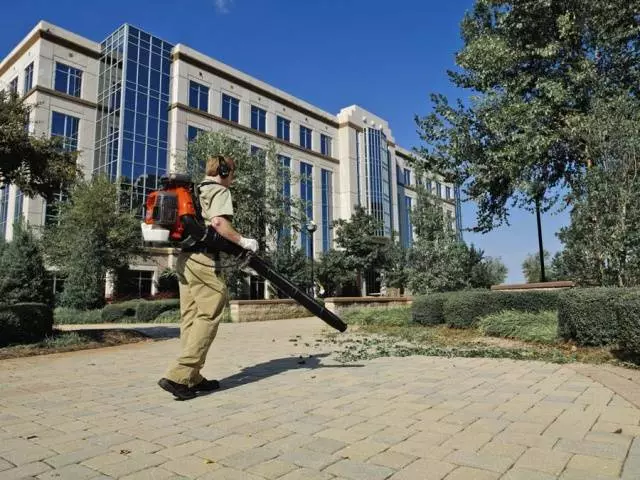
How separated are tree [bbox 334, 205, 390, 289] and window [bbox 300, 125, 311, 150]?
12428 mm

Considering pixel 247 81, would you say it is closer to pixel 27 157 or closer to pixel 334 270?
pixel 334 270

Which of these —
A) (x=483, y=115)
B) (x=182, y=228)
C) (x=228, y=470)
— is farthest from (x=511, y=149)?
(x=228, y=470)

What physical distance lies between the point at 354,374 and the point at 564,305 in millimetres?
4132

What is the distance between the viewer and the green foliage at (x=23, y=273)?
66.9 ft

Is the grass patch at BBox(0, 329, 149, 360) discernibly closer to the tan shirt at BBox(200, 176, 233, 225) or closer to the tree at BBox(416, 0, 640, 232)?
the tan shirt at BBox(200, 176, 233, 225)

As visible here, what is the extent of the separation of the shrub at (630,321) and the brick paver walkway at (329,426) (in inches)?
33.7

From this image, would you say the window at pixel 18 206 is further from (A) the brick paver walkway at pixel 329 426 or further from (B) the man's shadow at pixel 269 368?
(B) the man's shadow at pixel 269 368

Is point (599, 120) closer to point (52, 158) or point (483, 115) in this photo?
point (483, 115)

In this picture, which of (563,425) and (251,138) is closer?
(563,425)

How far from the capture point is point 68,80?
34812 mm

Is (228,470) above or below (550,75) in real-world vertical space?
below

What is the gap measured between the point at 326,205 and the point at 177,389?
47.5 m

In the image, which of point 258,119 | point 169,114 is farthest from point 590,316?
point 258,119

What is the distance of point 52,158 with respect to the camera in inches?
399
